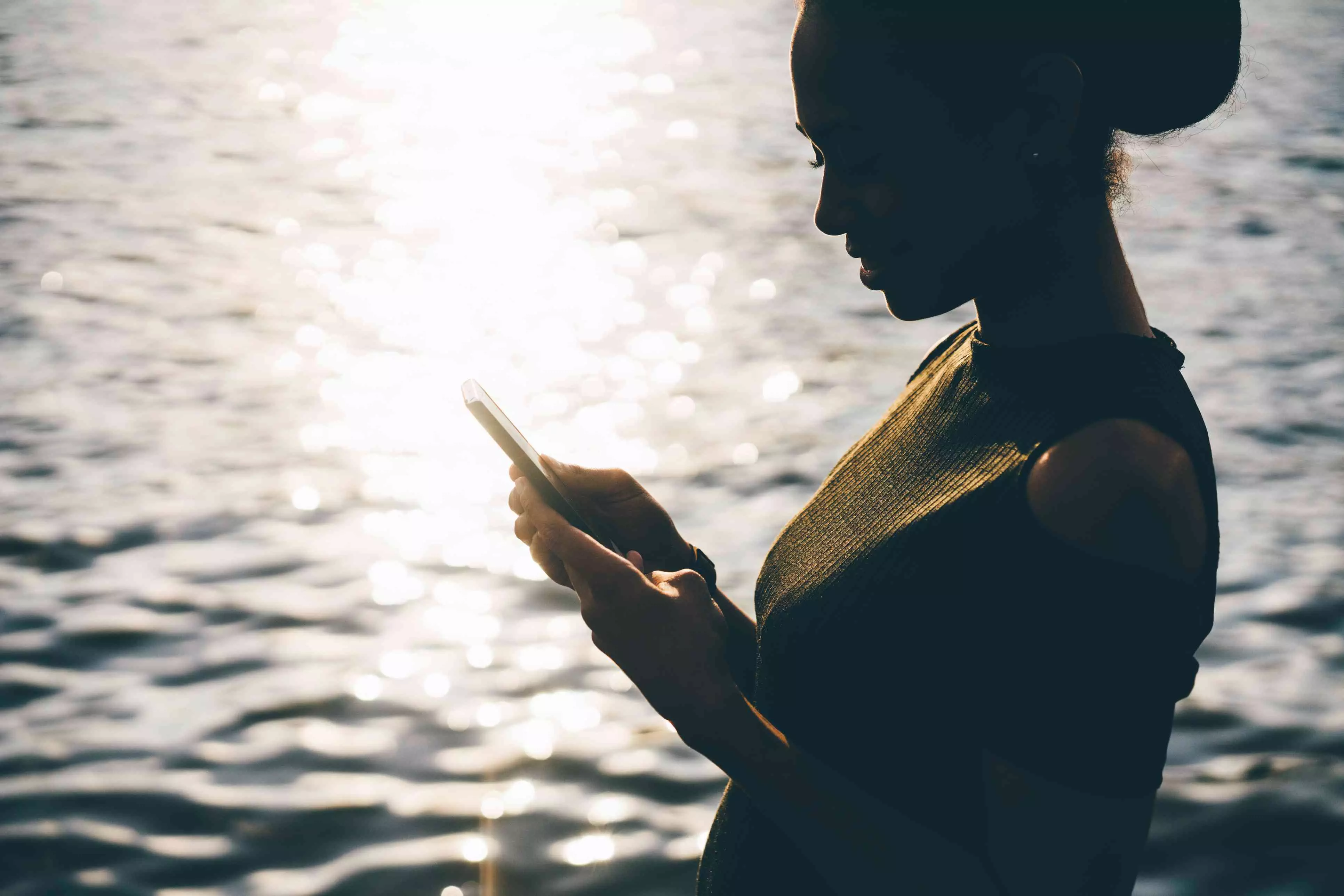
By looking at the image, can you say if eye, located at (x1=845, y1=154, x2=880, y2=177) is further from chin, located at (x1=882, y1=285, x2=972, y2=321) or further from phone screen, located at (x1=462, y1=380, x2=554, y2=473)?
phone screen, located at (x1=462, y1=380, x2=554, y2=473)

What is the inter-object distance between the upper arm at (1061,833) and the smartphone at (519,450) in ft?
1.75

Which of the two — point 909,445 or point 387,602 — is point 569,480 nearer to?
point 909,445

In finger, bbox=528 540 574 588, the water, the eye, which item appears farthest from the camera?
the water

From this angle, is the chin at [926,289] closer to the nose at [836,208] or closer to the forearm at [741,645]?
the nose at [836,208]

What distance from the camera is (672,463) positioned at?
5027 millimetres

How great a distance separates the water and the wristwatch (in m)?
1.74

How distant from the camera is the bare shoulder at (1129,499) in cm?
96

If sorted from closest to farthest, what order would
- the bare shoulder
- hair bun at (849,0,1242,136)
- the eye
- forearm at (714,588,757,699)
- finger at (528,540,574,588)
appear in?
1. the bare shoulder
2. hair bun at (849,0,1242,136)
3. the eye
4. finger at (528,540,574,588)
5. forearm at (714,588,757,699)

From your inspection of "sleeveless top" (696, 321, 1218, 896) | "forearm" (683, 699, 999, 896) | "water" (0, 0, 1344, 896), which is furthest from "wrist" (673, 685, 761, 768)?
"water" (0, 0, 1344, 896)

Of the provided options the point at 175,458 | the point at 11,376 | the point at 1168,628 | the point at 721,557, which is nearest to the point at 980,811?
the point at 1168,628

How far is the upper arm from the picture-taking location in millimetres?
1001

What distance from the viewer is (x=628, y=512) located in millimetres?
1633

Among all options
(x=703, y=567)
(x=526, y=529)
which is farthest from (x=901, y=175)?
(x=703, y=567)

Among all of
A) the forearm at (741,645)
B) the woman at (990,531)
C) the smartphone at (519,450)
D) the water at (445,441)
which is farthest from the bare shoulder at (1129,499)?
the water at (445,441)
